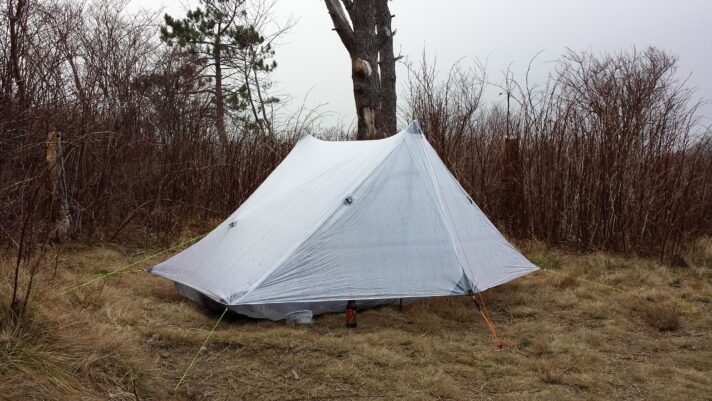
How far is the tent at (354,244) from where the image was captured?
3.79m

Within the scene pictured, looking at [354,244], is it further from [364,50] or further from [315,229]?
[364,50]

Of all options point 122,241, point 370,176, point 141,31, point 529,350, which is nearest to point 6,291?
point 370,176

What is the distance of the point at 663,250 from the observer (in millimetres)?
5840

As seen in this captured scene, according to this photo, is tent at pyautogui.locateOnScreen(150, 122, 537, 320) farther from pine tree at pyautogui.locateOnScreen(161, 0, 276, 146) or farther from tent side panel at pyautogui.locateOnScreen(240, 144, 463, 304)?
pine tree at pyautogui.locateOnScreen(161, 0, 276, 146)

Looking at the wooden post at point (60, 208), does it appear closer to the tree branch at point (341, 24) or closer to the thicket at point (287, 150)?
the thicket at point (287, 150)

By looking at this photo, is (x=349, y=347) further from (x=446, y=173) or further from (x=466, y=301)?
(x=446, y=173)

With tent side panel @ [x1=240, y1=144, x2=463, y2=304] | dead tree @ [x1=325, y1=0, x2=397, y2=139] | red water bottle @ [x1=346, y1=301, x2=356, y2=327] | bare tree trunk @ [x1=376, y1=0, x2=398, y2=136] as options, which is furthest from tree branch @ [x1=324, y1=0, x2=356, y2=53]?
red water bottle @ [x1=346, y1=301, x2=356, y2=327]

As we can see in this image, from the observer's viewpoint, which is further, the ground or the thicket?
the thicket

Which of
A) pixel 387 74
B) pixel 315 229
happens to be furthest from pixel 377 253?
pixel 387 74

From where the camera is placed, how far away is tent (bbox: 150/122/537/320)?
3785mm

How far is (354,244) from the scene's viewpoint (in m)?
3.92

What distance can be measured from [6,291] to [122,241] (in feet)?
12.7

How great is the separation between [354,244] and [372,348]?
2.50 feet

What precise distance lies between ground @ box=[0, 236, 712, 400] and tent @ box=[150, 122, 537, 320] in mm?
223
